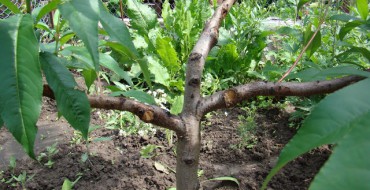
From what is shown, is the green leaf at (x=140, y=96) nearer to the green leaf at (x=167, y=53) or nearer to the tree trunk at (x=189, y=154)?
the tree trunk at (x=189, y=154)

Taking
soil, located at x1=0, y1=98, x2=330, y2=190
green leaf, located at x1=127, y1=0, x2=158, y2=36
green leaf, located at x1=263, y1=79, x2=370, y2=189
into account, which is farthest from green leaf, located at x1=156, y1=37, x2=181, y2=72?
green leaf, located at x1=263, y1=79, x2=370, y2=189

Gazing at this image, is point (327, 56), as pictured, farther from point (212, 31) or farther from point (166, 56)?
point (212, 31)

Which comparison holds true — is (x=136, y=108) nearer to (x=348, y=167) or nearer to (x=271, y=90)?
(x=271, y=90)

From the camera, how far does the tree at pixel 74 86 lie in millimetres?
812

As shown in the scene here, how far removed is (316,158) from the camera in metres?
2.46

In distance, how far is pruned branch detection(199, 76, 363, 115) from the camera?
116 cm

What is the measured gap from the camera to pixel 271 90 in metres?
1.25

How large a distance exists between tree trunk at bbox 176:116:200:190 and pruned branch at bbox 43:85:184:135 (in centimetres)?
7

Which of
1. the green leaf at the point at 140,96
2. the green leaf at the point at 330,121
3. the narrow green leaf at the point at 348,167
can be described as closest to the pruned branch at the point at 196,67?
the green leaf at the point at 140,96

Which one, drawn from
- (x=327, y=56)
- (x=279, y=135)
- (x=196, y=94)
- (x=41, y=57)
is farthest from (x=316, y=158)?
(x=41, y=57)

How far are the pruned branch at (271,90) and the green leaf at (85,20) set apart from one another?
599 mm

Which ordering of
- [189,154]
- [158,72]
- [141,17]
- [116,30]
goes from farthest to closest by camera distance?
[141,17] < [158,72] < [189,154] < [116,30]

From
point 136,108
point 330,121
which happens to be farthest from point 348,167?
point 136,108

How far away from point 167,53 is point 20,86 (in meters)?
2.69
